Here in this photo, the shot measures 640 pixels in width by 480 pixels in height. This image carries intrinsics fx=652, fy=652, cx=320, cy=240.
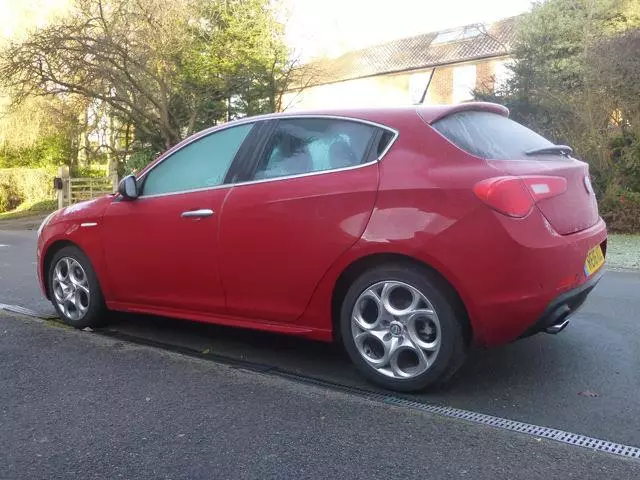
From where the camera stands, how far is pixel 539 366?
4.17 m

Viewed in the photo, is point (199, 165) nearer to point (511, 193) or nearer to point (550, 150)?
point (511, 193)

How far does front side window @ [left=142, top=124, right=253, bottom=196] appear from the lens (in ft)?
14.7

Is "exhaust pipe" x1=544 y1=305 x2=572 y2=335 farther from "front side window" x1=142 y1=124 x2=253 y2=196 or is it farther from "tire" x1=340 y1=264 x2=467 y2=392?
"front side window" x1=142 y1=124 x2=253 y2=196

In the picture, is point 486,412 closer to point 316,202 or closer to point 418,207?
point 418,207

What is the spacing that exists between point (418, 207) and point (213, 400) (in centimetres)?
157

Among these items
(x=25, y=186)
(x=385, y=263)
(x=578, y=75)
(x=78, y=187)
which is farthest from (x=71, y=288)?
(x=25, y=186)

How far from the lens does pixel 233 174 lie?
437 centimetres

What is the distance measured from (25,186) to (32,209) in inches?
72.3

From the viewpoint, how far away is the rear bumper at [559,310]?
137 inches

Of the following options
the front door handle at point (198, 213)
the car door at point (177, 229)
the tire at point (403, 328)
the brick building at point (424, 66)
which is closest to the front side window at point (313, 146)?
the car door at point (177, 229)

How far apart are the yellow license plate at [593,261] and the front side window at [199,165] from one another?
2303 millimetres

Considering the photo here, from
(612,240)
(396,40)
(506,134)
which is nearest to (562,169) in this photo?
(506,134)

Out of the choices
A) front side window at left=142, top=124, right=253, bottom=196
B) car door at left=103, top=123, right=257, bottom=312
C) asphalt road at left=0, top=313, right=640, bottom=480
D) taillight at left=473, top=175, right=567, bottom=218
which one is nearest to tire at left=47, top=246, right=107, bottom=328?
car door at left=103, top=123, right=257, bottom=312

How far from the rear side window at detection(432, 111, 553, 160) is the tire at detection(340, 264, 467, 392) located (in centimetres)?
77
